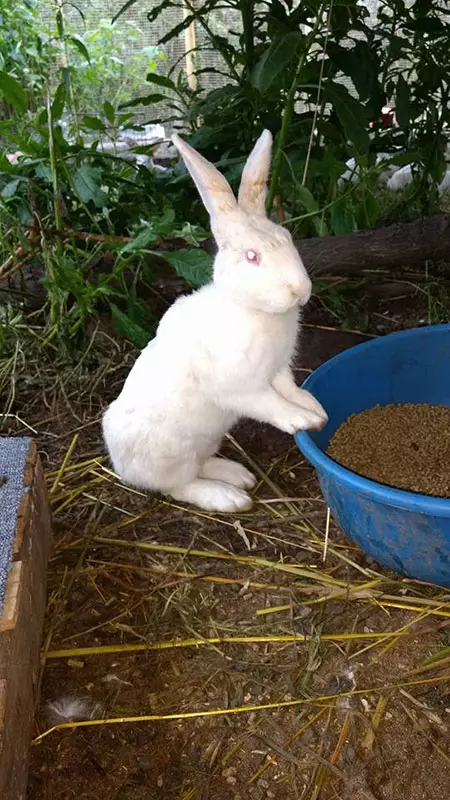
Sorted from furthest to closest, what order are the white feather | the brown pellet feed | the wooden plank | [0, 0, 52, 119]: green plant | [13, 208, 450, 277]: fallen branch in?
1. [0, 0, 52, 119]: green plant
2. [13, 208, 450, 277]: fallen branch
3. the brown pellet feed
4. the white feather
5. the wooden plank

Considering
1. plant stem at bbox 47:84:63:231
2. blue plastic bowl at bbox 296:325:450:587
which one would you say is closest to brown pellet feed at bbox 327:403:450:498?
blue plastic bowl at bbox 296:325:450:587

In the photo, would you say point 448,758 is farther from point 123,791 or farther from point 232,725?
point 123,791

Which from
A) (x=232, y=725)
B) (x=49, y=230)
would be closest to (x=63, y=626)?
(x=232, y=725)

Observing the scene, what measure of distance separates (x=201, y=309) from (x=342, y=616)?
839 millimetres

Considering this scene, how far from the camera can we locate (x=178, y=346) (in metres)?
1.88

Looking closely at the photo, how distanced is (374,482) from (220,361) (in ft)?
1.64

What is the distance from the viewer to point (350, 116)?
2.55m

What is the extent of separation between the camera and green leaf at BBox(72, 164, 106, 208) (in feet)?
8.17

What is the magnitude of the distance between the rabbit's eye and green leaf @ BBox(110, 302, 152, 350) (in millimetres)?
886

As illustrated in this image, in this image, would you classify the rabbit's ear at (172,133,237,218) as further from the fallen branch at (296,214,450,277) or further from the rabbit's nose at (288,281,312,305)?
the fallen branch at (296,214,450,277)

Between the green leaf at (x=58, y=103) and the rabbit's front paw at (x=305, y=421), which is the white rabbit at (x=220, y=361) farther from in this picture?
the green leaf at (x=58, y=103)

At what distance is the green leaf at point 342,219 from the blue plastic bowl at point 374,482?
886 mm

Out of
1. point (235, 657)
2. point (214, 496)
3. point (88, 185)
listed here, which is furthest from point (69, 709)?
point (88, 185)

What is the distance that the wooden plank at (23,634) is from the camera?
1.32 meters
